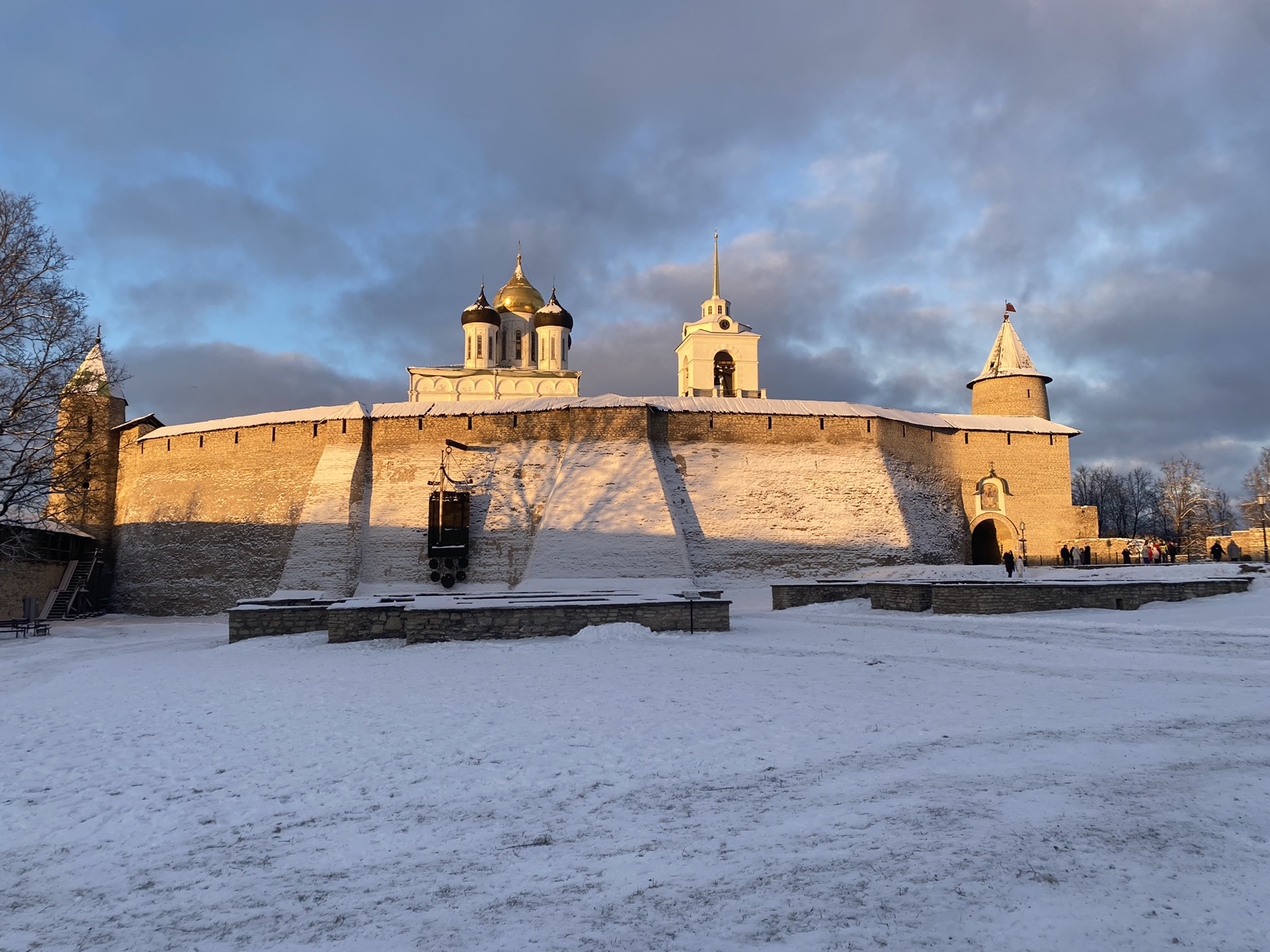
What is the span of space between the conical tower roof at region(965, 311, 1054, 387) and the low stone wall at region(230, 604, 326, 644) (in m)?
21.9

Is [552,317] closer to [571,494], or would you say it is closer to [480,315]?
[480,315]

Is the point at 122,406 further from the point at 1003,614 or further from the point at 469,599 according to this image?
the point at 1003,614

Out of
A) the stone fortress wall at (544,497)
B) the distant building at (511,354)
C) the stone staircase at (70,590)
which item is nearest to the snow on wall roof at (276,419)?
the stone fortress wall at (544,497)

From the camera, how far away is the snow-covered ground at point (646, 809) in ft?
8.60

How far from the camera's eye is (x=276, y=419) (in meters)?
20.2

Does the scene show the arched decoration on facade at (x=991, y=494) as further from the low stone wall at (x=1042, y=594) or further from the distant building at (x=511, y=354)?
the distant building at (x=511, y=354)

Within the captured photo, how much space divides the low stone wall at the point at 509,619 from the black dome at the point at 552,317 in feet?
88.5

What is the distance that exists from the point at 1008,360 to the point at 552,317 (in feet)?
62.3

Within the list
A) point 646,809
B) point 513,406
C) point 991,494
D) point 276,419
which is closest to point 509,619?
point 646,809

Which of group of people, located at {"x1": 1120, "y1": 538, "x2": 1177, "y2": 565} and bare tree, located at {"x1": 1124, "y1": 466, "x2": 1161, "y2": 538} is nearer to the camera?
group of people, located at {"x1": 1120, "y1": 538, "x2": 1177, "y2": 565}

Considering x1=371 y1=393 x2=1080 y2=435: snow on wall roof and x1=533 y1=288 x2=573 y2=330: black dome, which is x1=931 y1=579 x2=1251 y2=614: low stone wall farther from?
x1=533 y1=288 x2=573 y2=330: black dome

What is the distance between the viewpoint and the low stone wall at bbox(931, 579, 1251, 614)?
452 inches

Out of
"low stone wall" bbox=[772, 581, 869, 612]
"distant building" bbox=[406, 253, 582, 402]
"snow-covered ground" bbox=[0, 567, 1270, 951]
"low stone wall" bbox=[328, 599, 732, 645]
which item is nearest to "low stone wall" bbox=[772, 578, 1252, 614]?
"low stone wall" bbox=[772, 581, 869, 612]

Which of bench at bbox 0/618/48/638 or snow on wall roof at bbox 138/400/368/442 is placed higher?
snow on wall roof at bbox 138/400/368/442
